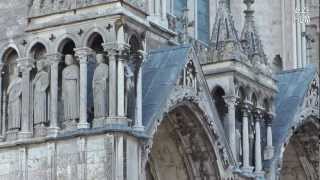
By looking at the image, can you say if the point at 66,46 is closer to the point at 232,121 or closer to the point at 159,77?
the point at 159,77

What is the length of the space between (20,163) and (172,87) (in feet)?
9.90

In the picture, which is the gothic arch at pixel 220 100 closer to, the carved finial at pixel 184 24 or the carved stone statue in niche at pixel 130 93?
the carved finial at pixel 184 24

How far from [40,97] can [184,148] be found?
3572 millimetres

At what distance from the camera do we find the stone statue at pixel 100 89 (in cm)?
1939

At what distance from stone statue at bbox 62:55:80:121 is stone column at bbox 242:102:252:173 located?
484 centimetres

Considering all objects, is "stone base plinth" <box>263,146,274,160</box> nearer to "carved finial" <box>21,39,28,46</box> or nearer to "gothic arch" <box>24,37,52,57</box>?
"gothic arch" <box>24,37,52,57</box>

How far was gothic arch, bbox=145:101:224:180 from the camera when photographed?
21.8 m

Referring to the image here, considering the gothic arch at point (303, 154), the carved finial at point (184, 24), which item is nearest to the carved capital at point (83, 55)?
the carved finial at point (184, 24)

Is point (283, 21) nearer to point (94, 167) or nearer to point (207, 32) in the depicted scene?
point (207, 32)

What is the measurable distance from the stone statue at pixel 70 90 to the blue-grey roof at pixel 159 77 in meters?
1.26

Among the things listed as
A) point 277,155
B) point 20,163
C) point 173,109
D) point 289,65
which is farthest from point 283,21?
point 20,163

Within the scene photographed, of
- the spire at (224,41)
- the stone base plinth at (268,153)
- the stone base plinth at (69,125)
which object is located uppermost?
the spire at (224,41)

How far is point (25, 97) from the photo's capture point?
20.1 m

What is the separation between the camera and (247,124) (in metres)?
23.6
